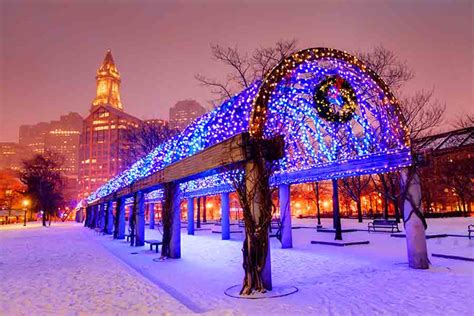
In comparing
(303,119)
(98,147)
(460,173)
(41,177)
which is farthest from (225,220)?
(98,147)

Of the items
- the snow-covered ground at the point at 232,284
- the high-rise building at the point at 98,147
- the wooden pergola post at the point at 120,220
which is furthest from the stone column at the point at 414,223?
the high-rise building at the point at 98,147

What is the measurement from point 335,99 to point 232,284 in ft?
22.5

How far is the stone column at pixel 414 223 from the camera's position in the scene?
922 cm

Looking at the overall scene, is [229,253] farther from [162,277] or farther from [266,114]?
[266,114]

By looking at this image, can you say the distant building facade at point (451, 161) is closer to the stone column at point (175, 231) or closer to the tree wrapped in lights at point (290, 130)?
the tree wrapped in lights at point (290, 130)

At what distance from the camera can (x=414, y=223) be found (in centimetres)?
955

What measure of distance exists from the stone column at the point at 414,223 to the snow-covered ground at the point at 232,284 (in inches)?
13.9

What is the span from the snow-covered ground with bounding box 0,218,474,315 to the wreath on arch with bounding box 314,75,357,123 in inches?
188

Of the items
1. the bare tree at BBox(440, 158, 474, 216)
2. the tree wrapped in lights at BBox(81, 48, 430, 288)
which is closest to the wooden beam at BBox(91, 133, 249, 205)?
the tree wrapped in lights at BBox(81, 48, 430, 288)

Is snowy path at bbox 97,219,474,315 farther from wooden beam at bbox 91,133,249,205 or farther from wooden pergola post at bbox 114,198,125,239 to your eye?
wooden pergola post at bbox 114,198,125,239

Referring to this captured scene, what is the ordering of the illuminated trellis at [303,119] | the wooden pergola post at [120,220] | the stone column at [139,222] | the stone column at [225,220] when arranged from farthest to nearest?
1. the wooden pergola post at [120,220]
2. the stone column at [225,220]
3. the stone column at [139,222]
4. the illuminated trellis at [303,119]

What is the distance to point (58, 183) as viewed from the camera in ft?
218

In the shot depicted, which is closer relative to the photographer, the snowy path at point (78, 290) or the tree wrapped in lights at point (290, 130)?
the snowy path at point (78, 290)

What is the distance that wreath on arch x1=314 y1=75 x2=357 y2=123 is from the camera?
11.1 meters
